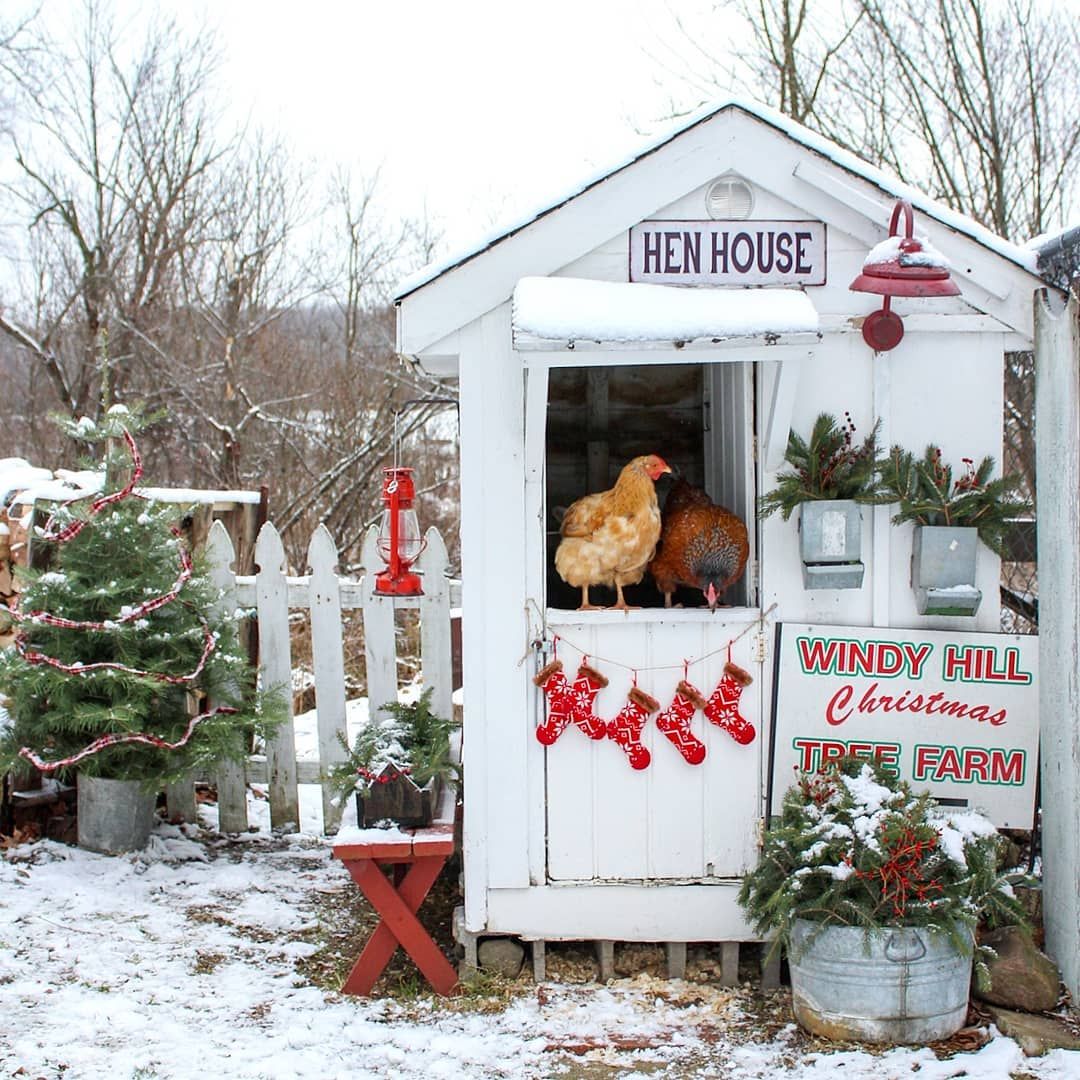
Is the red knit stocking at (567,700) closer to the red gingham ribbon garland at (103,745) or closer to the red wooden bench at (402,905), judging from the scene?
the red wooden bench at (402,905)

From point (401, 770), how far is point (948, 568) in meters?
2.17

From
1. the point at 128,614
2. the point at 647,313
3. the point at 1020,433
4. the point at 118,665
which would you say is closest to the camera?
the point at 647,313

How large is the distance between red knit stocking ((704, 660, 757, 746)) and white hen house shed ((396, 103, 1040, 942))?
40mm

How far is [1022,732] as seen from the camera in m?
4.46

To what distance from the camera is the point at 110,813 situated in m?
5.66

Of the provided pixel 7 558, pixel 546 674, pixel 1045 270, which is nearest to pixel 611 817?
pixel 546 674

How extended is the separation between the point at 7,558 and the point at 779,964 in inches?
180

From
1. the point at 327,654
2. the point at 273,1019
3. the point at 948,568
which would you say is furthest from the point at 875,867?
the point at 327,654

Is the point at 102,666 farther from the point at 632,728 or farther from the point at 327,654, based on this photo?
the point at 632,728

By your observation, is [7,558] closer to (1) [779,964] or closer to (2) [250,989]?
(2) [250,989]

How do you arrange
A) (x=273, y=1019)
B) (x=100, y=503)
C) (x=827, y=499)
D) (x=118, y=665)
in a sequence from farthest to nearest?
(x=100, y=503) → (x=118, y=665) → (x=827, y=499) → (x=273, y=1019)

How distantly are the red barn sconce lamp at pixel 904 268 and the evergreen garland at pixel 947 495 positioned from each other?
2.24 ft

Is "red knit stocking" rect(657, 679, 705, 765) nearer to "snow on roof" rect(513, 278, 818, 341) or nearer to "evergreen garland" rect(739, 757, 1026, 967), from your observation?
"evergreen garland" rect(739, 757, 1026, 967)

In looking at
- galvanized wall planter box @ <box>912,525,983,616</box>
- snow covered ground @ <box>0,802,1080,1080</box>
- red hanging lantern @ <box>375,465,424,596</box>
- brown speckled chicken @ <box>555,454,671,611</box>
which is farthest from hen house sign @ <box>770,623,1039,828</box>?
red hanging lantern @ <box>375,465,424,596</box>
